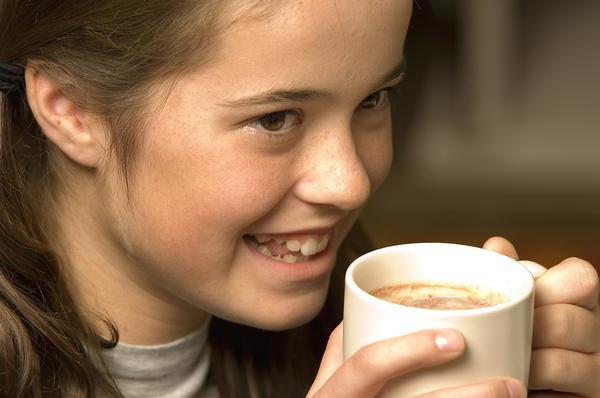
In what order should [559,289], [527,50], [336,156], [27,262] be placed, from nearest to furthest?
[559,289] → [336,156] → [27,262] → [527,50]

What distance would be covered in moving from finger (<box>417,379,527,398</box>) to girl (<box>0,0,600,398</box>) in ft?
0.49

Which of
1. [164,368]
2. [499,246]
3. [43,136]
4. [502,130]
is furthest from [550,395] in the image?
[502,130]

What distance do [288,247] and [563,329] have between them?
0.37m

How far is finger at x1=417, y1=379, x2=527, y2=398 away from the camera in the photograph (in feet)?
2.84

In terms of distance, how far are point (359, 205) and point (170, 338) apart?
14.9 inches

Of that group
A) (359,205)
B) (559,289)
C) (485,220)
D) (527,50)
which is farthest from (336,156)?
(527,50)

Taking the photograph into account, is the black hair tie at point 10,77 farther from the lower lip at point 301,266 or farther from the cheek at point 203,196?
the lower lip at point 301,266

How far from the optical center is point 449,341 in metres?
0.84

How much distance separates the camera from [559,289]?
40.5 inches

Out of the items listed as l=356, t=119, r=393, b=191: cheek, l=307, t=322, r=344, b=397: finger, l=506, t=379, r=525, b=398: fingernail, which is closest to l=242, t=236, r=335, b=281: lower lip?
l=356, t=119, r=393, b=191: cheek

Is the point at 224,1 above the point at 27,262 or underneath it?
above

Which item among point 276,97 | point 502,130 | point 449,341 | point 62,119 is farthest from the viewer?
point 502,130

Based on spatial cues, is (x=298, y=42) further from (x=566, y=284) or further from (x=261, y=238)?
(x=566, y=284)

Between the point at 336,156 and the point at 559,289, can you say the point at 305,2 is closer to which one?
the point at 336,156
